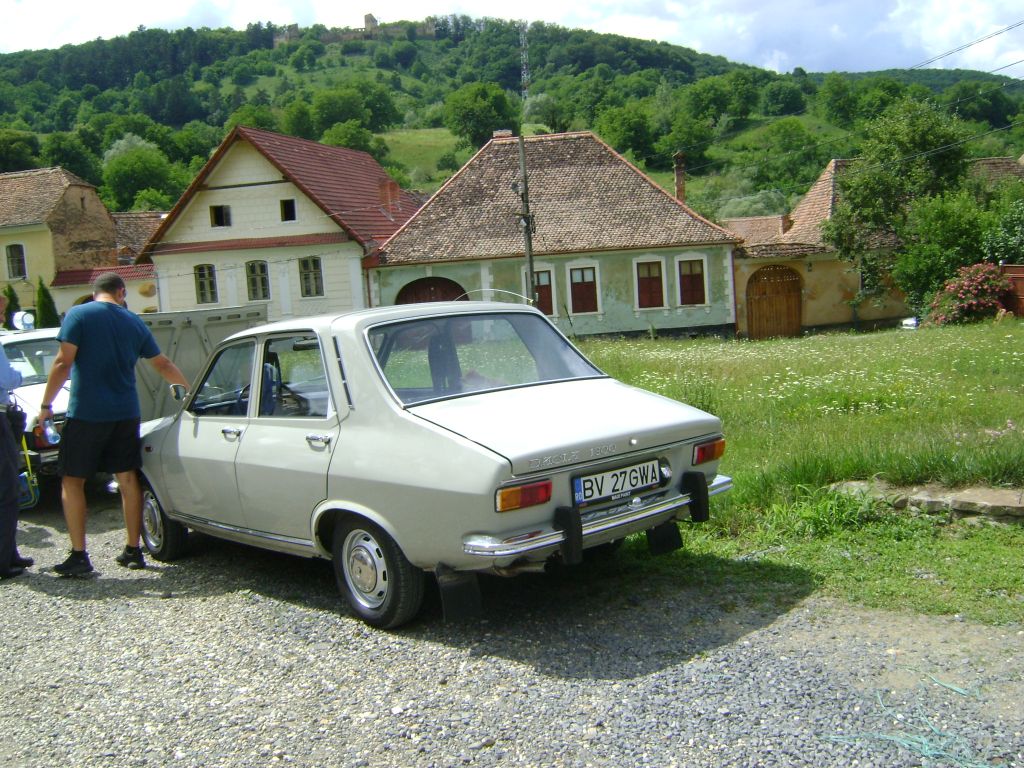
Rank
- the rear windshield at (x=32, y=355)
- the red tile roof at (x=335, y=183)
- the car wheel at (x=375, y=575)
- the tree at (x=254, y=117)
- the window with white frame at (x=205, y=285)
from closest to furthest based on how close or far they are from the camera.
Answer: the car wheel at (x=375, y=575) < the rear windshield at (x=32, y=355) < the red tile roof at (x=335, y=183) < the window with white frame at (x=205, y=285) < the tree at (x=254, y=117)

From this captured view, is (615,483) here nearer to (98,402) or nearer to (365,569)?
(365,569)

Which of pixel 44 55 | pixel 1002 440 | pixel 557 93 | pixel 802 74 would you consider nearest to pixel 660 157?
pixel 557 93

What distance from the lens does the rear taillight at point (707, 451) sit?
200 inches

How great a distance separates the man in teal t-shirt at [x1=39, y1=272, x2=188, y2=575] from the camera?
20.5 ft

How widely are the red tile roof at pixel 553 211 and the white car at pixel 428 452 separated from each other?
1148 inches

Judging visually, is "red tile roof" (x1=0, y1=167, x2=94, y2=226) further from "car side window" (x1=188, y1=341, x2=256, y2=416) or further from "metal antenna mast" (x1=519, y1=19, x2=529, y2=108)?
"metal antenna mast" (x1=519, y1=19, x2=529, y2=108)

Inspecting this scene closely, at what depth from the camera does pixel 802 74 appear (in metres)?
118

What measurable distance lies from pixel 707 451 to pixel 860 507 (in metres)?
1.51

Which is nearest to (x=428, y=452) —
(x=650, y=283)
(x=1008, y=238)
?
(x=1008, y=238)

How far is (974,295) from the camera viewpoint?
28.8 meters

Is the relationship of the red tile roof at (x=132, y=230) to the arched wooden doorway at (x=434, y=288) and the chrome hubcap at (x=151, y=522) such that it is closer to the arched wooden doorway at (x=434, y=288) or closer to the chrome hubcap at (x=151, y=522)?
the arched wooden doorway at (x=434, y=288)

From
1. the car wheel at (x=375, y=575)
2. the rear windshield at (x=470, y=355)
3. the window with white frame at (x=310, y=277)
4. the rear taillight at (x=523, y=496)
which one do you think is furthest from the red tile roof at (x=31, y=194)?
the rear taillight at (x=523, y=496)

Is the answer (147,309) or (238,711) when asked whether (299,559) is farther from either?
(147,309)

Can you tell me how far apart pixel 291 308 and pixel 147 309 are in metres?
13.3
